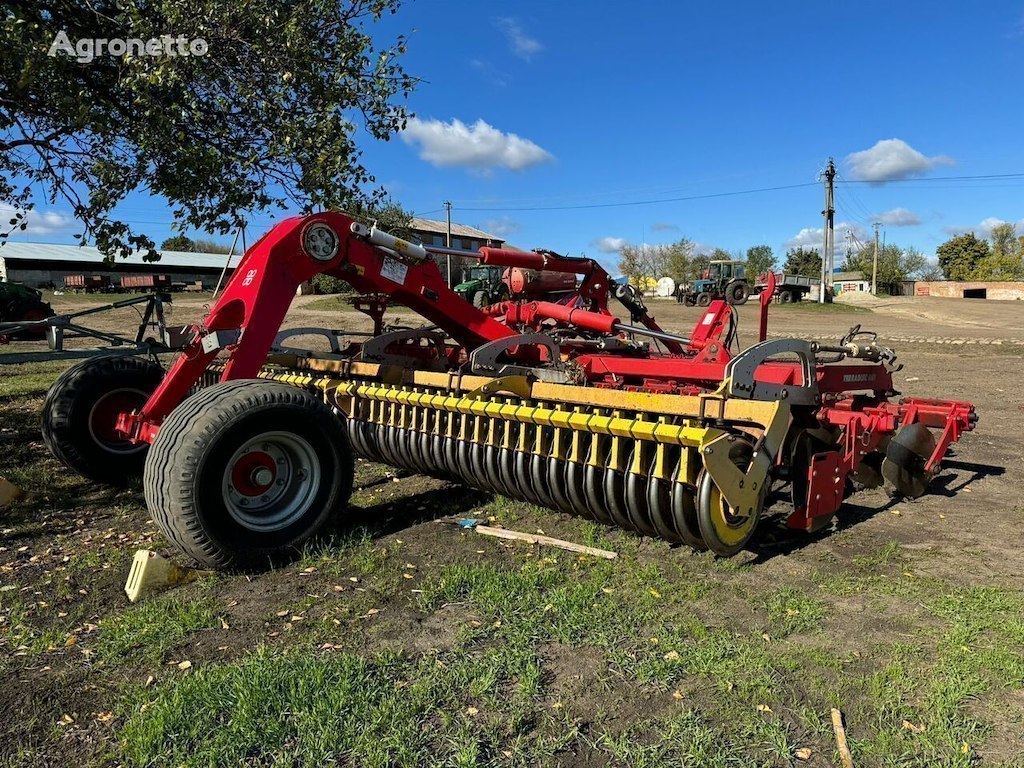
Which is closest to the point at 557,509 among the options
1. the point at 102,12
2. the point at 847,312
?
the point at 102,12

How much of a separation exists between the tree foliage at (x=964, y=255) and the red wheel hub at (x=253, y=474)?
93.3 metres

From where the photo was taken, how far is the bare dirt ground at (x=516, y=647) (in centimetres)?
265

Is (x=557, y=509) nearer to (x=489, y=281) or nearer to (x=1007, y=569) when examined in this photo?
(x=1007, y=569)

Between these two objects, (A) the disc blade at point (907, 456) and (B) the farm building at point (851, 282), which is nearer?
(A) the disc blade at point (907, 456)

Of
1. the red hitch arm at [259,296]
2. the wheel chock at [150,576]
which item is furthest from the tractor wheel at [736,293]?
the wheel chock at [150,576]

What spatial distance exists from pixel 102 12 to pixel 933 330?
27702 mm

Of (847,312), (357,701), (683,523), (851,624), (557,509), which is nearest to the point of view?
(357,701)

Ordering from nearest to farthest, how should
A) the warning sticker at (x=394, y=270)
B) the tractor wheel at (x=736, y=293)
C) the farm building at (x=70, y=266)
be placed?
the warning sticker at (x=394, y=270), the tractor wheel at (x=736, y=293), the farm building at (x=70, y=266)

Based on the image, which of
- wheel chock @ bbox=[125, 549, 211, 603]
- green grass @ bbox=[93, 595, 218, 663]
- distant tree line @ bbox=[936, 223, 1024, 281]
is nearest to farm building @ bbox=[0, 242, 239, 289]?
wheel chock @ bbox=[125, 549, 211, 603]

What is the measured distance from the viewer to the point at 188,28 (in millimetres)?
6414

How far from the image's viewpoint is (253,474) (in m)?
4.27

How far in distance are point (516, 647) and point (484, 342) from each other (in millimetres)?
3663

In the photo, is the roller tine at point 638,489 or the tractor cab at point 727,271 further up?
the tractor cab at point 727,271

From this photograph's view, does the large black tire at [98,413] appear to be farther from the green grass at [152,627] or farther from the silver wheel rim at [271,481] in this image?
the green grass at [152,627]
